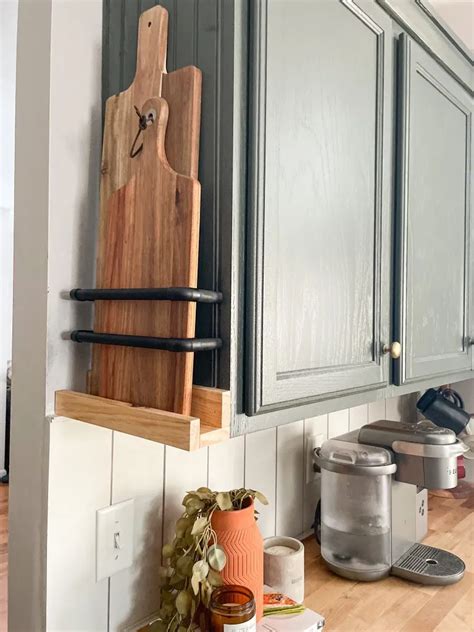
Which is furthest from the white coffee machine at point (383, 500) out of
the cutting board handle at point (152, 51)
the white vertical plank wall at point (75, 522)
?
the cutting board handle at point (152, 51)

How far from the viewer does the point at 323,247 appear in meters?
0.91

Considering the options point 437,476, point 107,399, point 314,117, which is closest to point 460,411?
point 437,476

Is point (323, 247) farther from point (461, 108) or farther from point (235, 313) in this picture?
point (461, 108)

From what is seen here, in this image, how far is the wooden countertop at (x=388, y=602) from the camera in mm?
1032

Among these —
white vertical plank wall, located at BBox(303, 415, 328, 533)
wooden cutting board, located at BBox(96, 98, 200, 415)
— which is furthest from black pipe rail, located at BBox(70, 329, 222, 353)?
white vertical plank wall, located at BBox(303, 415, 328, 533)

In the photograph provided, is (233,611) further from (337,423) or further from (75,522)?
(337,423)

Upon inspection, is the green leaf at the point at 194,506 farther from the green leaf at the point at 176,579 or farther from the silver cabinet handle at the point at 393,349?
the silver cabinet handle at the point at 393,349

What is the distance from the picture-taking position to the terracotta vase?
0.90 meters

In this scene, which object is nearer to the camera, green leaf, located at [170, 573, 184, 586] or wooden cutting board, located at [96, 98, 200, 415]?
wooden cutting board, located at [96, 98, 200, 415]

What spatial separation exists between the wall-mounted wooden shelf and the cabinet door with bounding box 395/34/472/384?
1.75 ft

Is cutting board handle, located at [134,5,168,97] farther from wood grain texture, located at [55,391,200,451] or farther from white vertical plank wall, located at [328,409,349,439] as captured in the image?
white vertical plank wall, located at [328,409,349,439]

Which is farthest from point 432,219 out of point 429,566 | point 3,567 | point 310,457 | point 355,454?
point 3,567

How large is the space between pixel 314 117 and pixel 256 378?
1.48ft

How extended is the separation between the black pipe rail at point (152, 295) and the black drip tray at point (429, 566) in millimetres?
843
